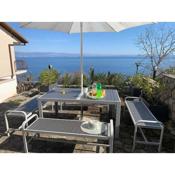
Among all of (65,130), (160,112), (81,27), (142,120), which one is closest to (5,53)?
(81,27)

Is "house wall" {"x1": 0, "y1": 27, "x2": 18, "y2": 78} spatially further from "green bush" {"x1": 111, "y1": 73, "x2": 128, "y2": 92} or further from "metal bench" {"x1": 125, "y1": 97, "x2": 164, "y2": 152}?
"metal bench" {"x1": 125, "y1": 97, "x2": 164, "y2": 152}

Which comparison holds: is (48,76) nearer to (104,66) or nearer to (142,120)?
(142,120)

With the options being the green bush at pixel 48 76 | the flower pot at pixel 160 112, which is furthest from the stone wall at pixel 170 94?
the green bush at pixel 48 76

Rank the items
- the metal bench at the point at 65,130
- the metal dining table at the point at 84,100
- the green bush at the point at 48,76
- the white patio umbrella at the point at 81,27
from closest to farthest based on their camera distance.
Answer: the metal bench at the point at 65,130 < the metal dining table at the point at 84,100 < the white patio umbrella at the point at 81,27 < the green bush at the point at 48,76

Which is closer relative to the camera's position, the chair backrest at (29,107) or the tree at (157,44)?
the chair backrest at (29,107)

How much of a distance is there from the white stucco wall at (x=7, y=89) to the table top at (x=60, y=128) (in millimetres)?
5260

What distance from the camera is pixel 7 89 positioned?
339 inches

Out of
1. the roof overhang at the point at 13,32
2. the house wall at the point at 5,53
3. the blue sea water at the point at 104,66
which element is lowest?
the blue sea water at the point at 104,66

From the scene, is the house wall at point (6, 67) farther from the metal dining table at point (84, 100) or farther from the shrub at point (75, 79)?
the metal dining table at point (84, 100)

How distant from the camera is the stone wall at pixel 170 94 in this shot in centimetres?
518

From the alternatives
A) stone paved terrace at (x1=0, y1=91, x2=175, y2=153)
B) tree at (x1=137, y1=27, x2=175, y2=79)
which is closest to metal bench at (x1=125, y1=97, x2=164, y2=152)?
stone paved terrace at (x1=0, y1=91, x2=175, y2=153)
